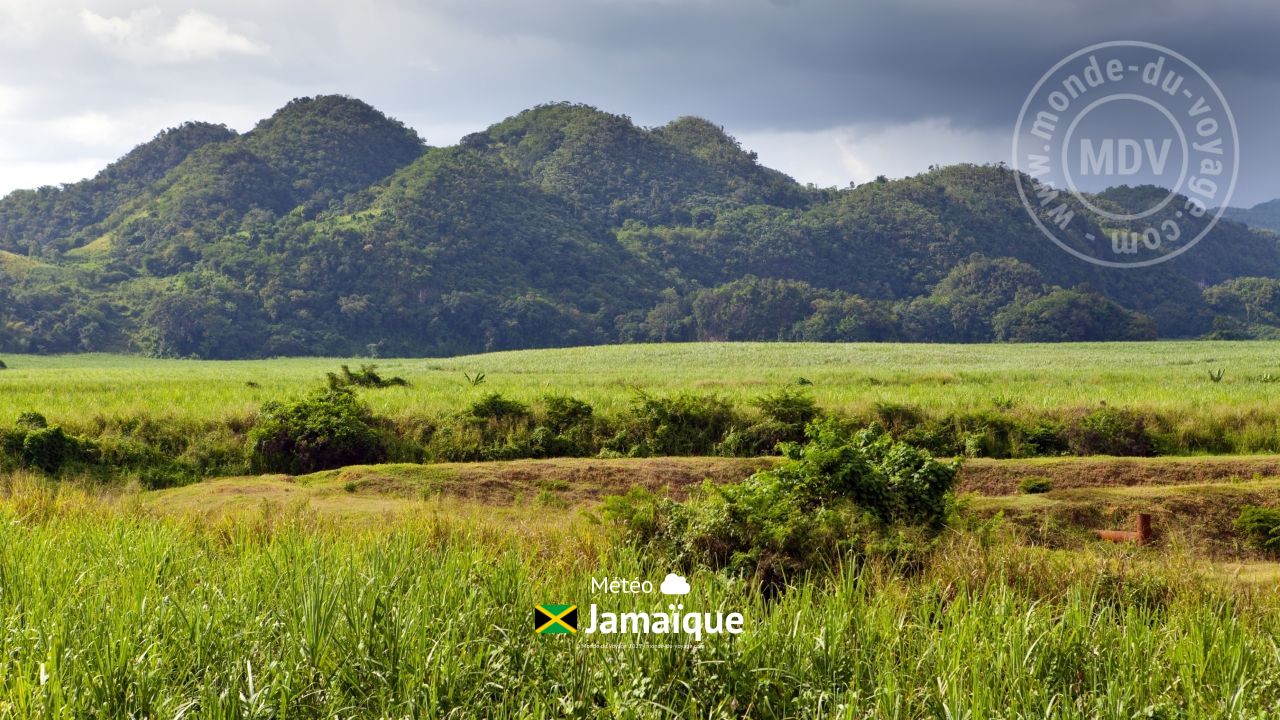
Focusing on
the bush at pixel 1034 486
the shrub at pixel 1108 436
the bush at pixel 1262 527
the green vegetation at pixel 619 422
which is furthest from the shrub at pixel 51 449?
the shrub at pixel 1108 436

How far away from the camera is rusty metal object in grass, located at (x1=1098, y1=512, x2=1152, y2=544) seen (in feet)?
37.0

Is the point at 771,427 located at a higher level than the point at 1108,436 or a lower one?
higher

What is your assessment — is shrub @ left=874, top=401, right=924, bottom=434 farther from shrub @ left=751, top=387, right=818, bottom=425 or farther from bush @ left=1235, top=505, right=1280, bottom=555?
bush @ left=1235, top=505, right=1280, bottom=555

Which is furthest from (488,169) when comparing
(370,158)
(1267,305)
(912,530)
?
(912,530)

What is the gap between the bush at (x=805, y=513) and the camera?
361 inches

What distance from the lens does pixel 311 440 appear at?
19.4 metres

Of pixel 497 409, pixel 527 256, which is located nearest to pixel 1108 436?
pixel 497 409

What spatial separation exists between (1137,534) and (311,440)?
14.9 meters

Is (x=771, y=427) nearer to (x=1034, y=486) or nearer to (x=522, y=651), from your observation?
(x=1034, y=486)

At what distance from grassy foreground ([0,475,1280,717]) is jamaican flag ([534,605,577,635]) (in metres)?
0.08

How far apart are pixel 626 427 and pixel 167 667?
631 inches

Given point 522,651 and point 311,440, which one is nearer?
point 522,651

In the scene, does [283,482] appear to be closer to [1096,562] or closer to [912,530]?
[912,530]

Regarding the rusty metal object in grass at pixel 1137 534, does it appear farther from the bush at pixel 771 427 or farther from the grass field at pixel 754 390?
the grass field at pixel 754 390
